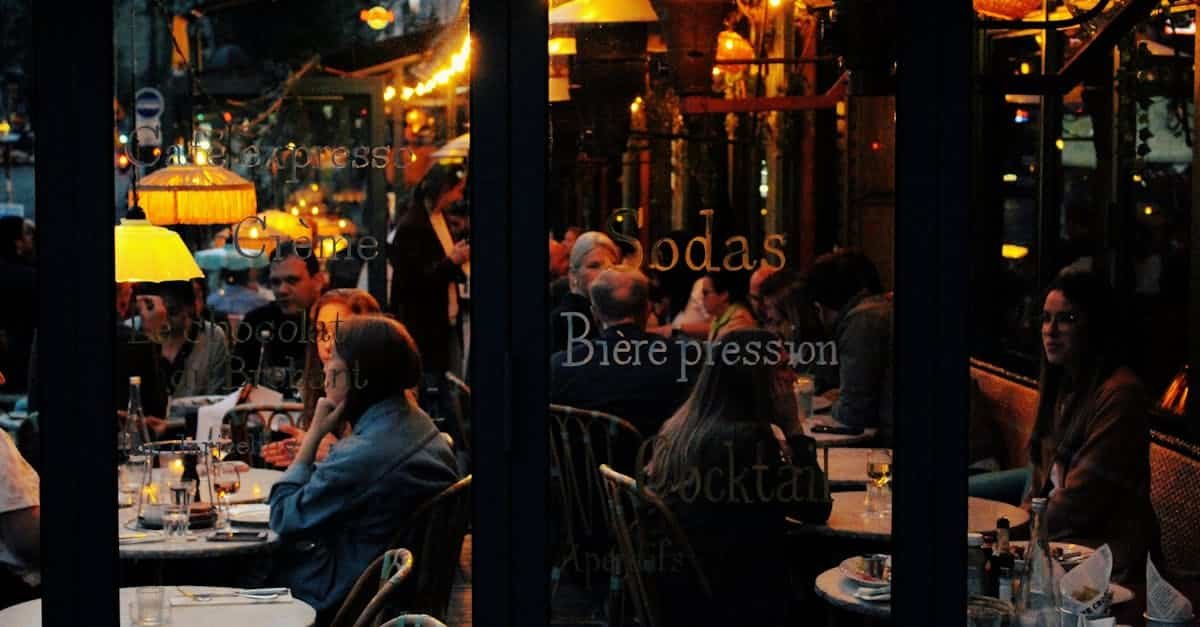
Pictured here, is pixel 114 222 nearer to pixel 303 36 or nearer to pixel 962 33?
pixel 303 36

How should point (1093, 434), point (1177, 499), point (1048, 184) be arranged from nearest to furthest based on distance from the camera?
point (1093, 434)
point (1177, 499)
point (1048, 184)

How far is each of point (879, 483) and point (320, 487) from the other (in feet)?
5.07

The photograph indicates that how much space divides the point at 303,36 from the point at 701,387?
121cm

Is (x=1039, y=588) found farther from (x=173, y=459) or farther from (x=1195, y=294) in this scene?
(x=1195, y=294)

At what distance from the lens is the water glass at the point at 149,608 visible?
12.6 ft

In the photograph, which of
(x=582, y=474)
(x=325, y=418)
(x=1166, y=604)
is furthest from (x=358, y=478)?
(x=1166, y=604)

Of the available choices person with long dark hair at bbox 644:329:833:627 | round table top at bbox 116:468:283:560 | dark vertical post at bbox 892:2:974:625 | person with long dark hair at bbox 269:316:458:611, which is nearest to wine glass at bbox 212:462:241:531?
round table top at bbox 116:468:283:560

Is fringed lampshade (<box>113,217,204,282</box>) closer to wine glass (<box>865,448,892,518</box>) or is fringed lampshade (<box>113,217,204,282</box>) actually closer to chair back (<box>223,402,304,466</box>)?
chair back (<box>223,402,304,466</box>)

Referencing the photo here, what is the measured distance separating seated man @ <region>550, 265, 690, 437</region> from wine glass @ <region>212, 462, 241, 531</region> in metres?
1.33

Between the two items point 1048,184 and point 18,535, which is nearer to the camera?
point 18,535

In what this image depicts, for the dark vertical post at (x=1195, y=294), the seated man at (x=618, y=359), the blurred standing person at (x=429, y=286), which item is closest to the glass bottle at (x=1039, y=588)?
the seated man at (x=618, y=359)

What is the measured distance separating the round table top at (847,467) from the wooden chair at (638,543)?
0.35m

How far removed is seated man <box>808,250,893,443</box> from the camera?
134 inches

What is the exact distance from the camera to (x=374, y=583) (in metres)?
4.20
